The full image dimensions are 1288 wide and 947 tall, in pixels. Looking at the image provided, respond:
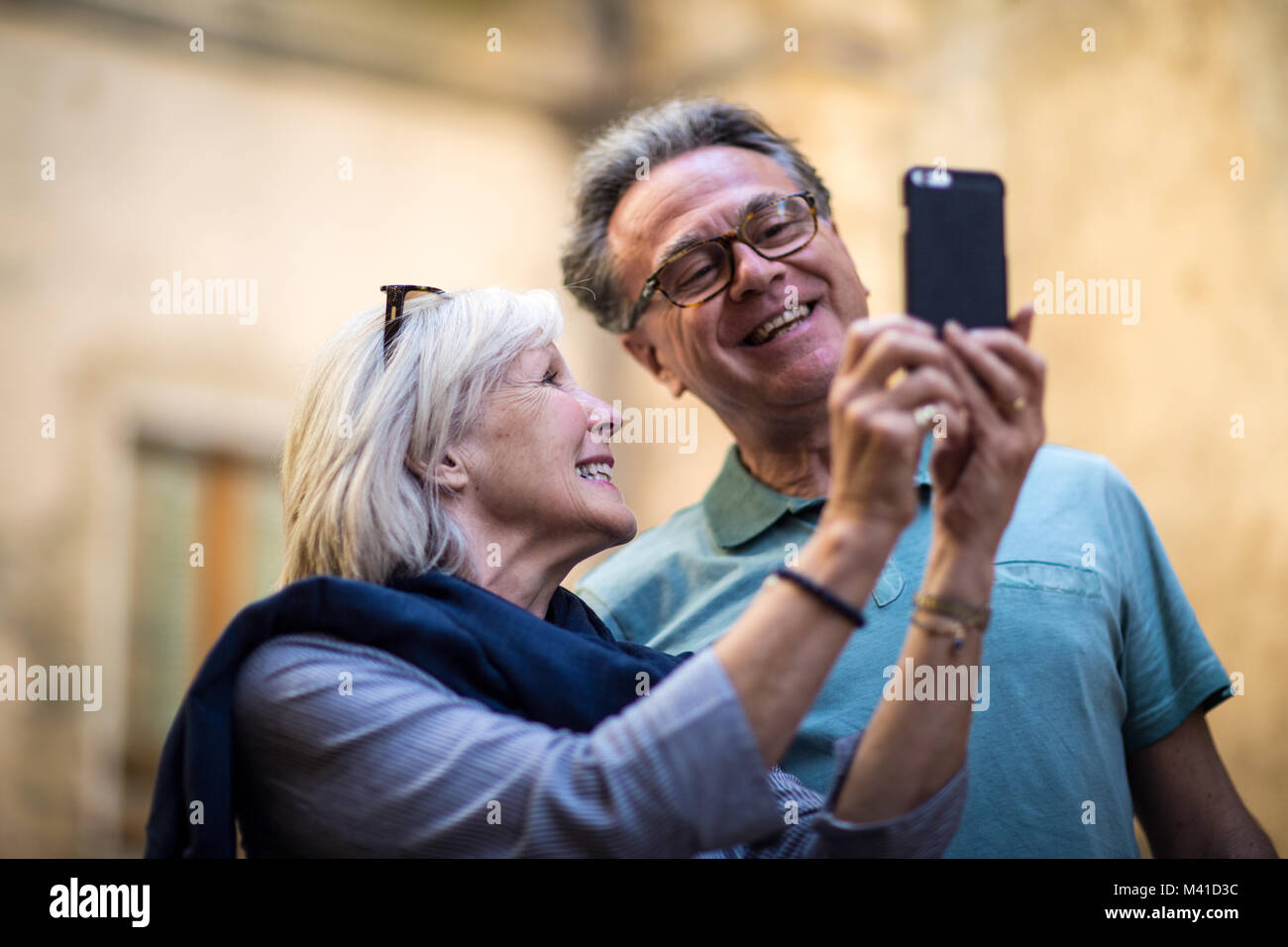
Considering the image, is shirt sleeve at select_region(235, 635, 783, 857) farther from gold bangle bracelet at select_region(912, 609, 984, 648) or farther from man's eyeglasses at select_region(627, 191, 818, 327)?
man's eyeglasses at select_region(627, 191, 818, 327)

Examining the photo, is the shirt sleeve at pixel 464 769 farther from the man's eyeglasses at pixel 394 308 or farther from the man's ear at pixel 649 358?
Answer: the man's ear at pixel 649 358

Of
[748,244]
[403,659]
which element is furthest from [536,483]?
[748,244]

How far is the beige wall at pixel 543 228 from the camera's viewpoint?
4.23 meters

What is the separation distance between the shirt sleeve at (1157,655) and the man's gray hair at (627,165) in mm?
1104

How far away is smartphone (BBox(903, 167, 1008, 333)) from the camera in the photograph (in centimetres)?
157

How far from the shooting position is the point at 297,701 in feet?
5.46

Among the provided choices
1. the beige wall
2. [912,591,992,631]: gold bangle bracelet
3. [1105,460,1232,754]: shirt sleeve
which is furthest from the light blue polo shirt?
the beige wall

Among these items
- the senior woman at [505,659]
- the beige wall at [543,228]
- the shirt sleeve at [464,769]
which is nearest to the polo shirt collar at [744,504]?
the senior woman at [505,659]

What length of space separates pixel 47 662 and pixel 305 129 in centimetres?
304

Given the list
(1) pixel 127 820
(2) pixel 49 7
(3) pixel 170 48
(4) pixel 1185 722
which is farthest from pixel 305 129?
(4) pixel 1185 722

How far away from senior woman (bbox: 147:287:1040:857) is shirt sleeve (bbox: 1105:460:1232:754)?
742mm

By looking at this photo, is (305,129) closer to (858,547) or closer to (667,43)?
(667,43)

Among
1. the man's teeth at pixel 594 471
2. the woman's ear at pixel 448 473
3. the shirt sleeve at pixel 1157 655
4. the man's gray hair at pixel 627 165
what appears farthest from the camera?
the man's gray hair at pixel 627 165

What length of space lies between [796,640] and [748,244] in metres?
1.47
